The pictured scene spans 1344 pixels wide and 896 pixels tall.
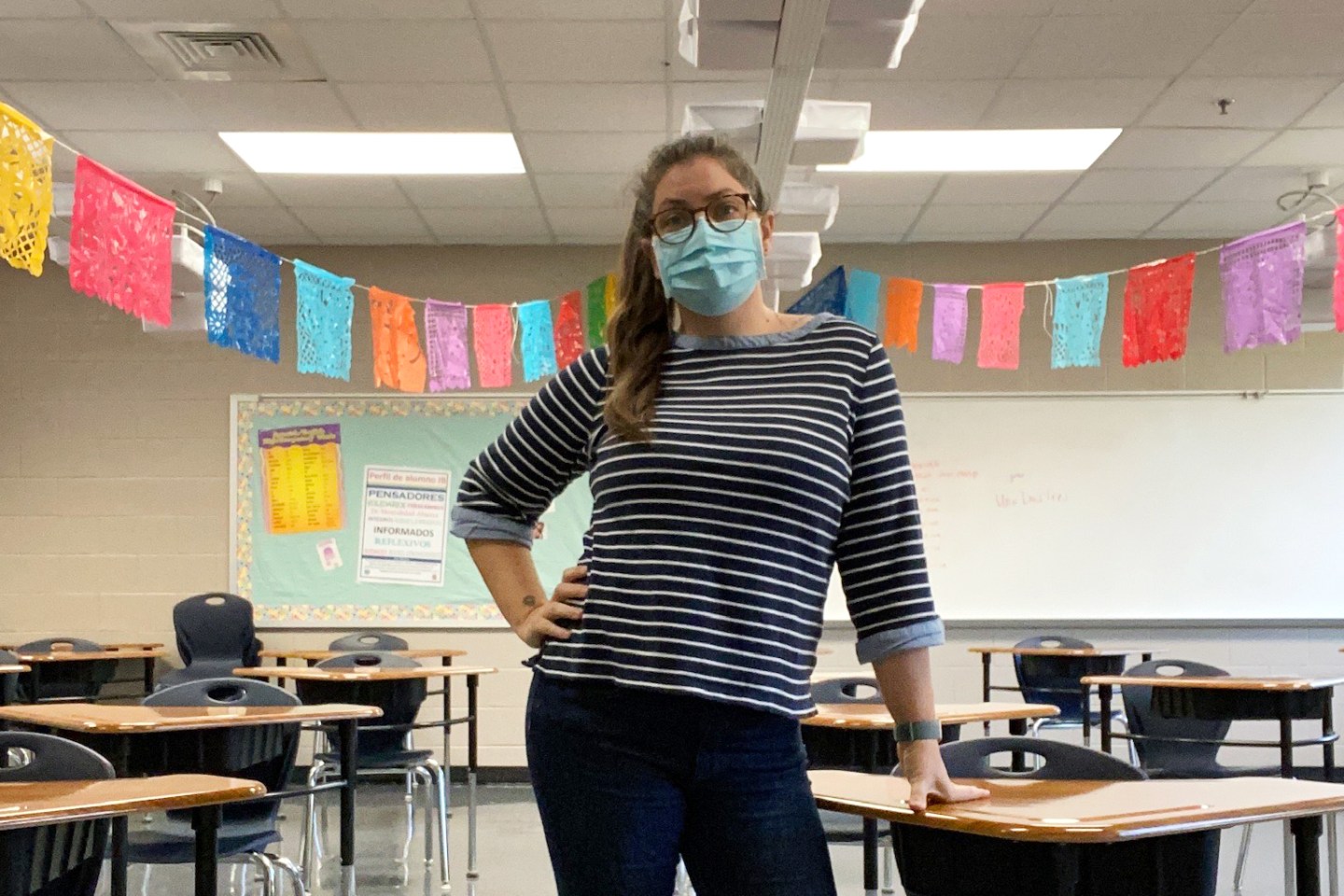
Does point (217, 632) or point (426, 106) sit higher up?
point (426, 106)

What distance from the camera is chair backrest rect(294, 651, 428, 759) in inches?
166

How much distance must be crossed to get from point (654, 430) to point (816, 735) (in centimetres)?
173

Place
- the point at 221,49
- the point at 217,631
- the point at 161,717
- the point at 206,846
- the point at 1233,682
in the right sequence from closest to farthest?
the point at 206,846 → the point at 161,717 → the point at 1233,682 → the point at 221,49 → the point at 217,631

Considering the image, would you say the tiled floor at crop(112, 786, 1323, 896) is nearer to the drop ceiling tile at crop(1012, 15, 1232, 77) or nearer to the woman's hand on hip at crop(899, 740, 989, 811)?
the drop ceiling tile at crop(1012, 15, 1232, 77)

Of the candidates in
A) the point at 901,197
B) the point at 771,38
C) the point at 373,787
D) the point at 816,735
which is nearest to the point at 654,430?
the point at 816,735

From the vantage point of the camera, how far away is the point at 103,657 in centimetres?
561

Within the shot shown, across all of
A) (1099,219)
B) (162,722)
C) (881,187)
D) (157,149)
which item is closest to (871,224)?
(881,187)

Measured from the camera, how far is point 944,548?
22.3 feet

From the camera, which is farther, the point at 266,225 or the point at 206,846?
the point at 266,225

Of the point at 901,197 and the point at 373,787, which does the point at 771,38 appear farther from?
the point at 373,787

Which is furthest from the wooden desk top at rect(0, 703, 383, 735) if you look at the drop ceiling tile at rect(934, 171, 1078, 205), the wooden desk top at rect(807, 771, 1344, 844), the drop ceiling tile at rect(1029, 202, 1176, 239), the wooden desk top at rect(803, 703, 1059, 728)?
the drop ceiling tile at rect(1029, 202, 1176, 239)

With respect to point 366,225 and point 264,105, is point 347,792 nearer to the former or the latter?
point 264,105

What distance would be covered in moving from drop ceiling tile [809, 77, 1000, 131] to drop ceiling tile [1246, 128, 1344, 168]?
1295 mm

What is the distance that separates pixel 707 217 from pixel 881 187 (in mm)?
4901
